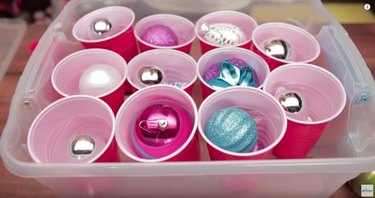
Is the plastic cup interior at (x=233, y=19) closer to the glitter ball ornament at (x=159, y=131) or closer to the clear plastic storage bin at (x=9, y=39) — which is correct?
the glitter ball ornament at (x=159, y=131)

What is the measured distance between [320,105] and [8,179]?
49 cm

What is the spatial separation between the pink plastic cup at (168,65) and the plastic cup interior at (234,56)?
0.7 inches

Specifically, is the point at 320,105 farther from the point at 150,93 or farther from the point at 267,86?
the point at 150,93

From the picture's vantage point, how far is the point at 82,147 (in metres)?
0.53

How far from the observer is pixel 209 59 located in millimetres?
627

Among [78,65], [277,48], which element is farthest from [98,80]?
[277,48]

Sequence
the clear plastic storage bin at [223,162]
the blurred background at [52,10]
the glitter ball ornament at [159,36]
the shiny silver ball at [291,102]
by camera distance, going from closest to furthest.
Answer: the clear plastic storage bin at [223,162], the shiny silver ball at [291,102], the glitter ball ornament at [159,36], the blurred background at [52,10]

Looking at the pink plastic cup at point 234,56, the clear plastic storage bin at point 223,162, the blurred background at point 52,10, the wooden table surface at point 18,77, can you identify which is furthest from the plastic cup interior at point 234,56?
the blurred background at point 52,10

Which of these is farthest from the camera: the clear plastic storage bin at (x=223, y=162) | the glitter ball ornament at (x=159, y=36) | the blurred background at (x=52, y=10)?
the blurred background at (x=52, y=10)

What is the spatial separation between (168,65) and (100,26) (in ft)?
0.47

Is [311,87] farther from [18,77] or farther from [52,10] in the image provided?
[52,10]

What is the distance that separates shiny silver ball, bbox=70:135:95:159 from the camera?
0.53 metres

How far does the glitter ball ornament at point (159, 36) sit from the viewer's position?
0.66 meters

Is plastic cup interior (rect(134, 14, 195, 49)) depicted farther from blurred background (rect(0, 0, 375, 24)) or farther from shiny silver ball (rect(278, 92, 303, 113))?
blurred background (rect(0, 0, 375, 24))
